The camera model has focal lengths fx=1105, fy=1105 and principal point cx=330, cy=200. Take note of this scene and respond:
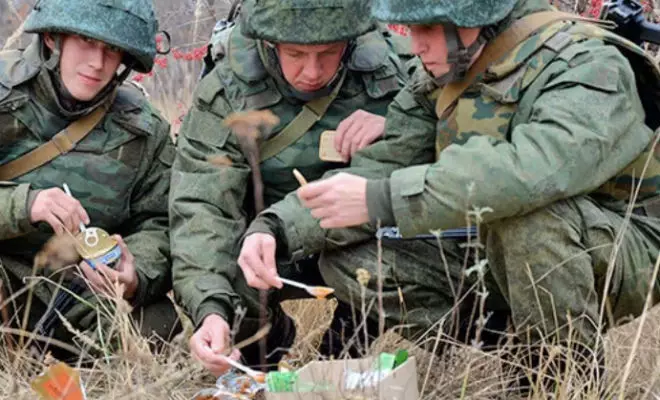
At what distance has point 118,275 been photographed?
4035 mm

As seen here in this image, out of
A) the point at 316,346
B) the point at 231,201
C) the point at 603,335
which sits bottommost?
the point at 316,346

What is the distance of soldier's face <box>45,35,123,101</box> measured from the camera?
4.18 meters

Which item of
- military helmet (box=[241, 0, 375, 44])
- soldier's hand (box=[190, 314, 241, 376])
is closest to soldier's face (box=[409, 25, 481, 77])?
military helmet (box=[241, 0, 375, 44])

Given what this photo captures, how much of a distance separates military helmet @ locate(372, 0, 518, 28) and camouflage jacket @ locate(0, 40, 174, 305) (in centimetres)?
148

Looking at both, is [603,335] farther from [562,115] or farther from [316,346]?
[316,346]

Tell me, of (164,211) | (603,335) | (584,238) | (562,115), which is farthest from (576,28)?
(164,211)

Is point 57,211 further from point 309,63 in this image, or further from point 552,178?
point 552,178

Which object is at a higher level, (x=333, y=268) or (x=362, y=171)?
(x=362, y=171)

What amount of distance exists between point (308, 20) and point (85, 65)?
93 centimetres

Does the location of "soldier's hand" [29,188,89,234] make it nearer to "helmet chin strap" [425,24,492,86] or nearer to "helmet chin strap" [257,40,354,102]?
"helmet chin strap" [257,40,354,102]

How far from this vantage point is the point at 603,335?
11.4 feet

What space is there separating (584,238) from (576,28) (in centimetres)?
66

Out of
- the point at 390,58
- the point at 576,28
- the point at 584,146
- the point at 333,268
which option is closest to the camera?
the point at 584,146

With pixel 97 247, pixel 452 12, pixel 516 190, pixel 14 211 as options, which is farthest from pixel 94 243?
pixel 516 190
